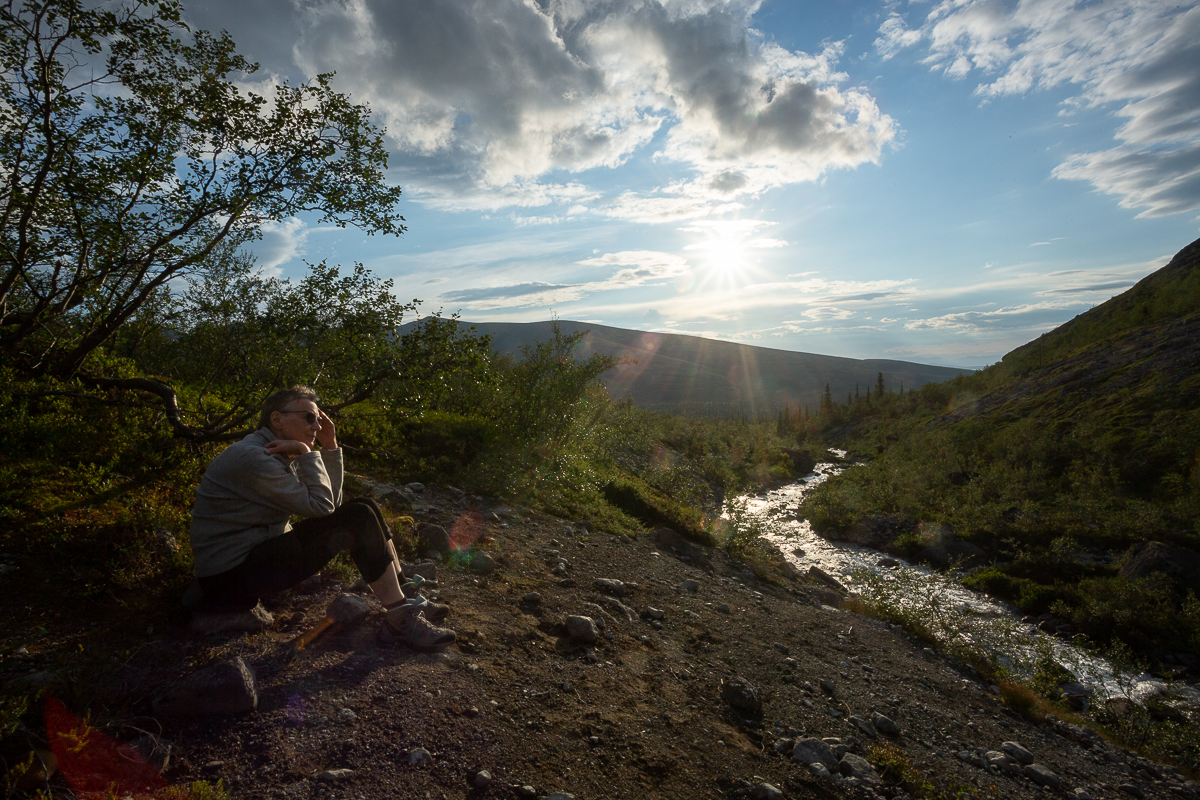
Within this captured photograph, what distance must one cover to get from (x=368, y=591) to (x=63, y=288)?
184 inches

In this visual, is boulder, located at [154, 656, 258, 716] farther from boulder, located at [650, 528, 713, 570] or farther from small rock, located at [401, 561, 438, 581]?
boulder, located at [650, 528, 713, 570]

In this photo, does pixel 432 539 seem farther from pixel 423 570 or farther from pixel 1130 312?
pixel 1130 312

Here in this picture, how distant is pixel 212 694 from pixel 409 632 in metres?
1.38

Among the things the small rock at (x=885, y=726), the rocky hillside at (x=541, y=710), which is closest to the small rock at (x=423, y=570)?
the rocky hillside at (x=541, y=710)

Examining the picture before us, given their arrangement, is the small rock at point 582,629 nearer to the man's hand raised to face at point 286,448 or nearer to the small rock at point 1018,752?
the man's hand raised to face at point 286,448

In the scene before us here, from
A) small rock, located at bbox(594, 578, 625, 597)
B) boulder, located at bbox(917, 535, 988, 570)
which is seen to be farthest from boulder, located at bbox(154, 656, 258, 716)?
boulder, located at bbox(917, 535, 988, 570)

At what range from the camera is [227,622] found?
152 inches

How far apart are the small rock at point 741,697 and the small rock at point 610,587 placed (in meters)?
2.26

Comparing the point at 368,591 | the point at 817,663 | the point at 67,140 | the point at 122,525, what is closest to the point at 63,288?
the point at 67,140

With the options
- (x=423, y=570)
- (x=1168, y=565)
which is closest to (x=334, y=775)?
(x=423, y=570)

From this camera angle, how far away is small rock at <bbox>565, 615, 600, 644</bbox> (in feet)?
16.9

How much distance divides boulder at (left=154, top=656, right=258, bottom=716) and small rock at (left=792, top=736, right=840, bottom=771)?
377 centimetres

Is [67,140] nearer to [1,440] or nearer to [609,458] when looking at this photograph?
[1,440]

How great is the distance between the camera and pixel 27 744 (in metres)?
2.45
